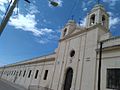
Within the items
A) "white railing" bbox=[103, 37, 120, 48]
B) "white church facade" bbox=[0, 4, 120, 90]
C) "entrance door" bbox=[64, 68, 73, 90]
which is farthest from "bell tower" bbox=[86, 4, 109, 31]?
"entrance door" bbox=[64, 68, 73, 90]

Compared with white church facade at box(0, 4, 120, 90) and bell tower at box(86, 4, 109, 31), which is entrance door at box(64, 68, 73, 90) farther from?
bell tower at box(86, 4, 109, 31)

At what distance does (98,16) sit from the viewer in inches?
615

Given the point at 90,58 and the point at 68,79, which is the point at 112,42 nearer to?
the point at 90,58

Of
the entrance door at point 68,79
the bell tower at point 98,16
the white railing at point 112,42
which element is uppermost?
the bell tower at point 98,16

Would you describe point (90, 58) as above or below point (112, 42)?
below

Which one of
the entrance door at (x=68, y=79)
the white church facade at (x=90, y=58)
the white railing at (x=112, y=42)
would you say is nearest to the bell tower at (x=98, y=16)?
the white church facade at (x=90, y=58)

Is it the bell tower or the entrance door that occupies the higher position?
the bell tower

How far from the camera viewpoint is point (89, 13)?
17.4m

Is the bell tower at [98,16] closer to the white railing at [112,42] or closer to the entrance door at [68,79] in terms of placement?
the white railing at [112,42]

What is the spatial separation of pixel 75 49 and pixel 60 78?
3956 mm

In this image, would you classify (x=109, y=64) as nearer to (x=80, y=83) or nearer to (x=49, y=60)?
(x=80, y=83)

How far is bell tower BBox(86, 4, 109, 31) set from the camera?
15789 mm


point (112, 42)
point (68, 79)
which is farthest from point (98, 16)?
point (68, 79)

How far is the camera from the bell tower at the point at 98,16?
51.8 feet
